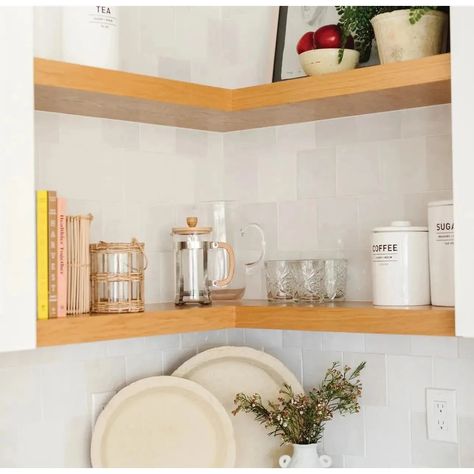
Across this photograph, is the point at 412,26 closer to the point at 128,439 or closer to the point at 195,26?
the point at 195,26

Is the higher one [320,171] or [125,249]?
[320,171]

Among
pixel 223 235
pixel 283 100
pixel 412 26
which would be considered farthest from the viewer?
pixel 223 235

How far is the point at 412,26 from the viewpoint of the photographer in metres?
1.72

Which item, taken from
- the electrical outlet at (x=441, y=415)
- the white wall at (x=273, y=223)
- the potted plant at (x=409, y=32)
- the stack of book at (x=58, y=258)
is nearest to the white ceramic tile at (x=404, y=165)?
the white wall at (x=273, y=223)

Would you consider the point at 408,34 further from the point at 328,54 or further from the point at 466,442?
the point at 466,442

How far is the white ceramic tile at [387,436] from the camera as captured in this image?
1.93 metres

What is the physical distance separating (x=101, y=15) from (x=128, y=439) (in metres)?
0.89

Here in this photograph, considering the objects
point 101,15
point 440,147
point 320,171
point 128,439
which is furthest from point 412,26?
point 128,439

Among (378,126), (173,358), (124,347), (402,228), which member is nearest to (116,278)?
(124,347)

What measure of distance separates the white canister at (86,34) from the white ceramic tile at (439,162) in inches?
28.2

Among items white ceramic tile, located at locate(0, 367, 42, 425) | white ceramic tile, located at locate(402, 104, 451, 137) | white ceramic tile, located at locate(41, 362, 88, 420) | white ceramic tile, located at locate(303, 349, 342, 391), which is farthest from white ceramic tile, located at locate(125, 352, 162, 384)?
white ceramic tile, located at locate(402, 104, 451, 137)

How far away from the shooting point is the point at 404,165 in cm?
194

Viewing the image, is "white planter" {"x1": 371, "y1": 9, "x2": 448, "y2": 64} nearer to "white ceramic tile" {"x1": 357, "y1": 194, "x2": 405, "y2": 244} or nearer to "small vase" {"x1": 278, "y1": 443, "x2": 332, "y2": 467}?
"white ceramic tile" {"x1": 357, "y1": 194, "x2": 405, "y2": 244}

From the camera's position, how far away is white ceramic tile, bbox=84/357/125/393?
1.91m
